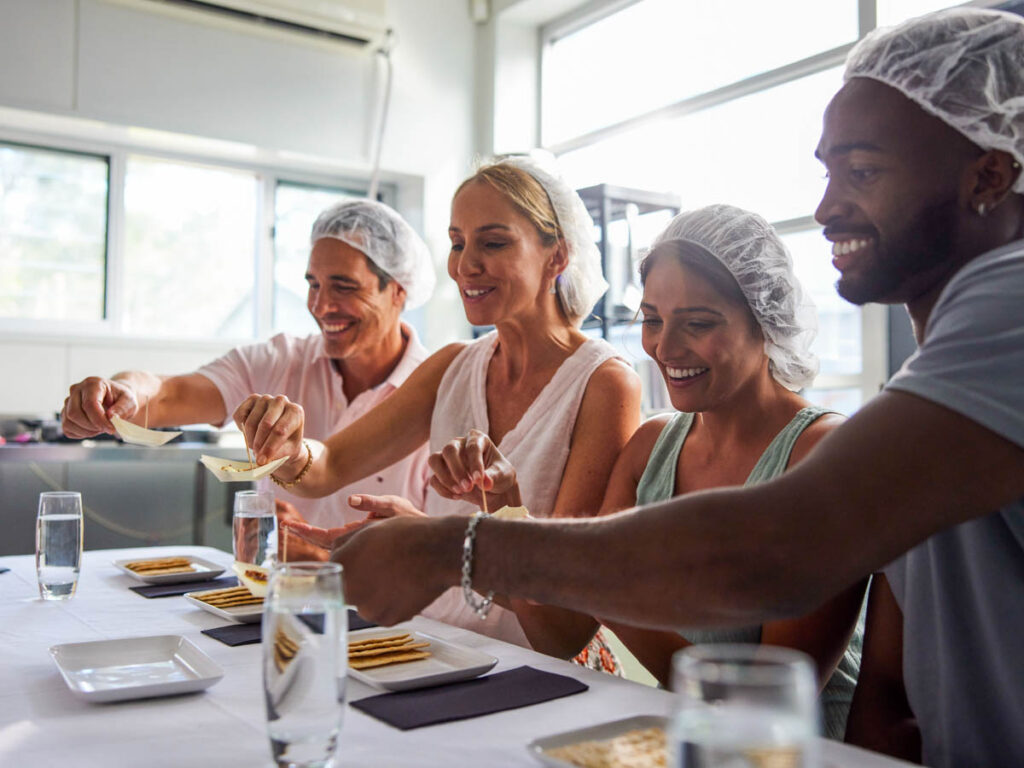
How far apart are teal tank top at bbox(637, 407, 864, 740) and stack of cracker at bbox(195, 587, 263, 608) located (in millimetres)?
708

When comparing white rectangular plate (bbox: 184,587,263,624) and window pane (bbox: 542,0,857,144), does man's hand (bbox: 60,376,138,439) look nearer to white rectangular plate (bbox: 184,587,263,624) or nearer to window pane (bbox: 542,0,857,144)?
white rectangular plate (bbox: 184,587,263,624)

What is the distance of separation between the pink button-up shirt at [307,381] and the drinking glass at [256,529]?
90 centimetres

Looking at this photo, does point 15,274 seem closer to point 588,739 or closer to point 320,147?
point 320,147

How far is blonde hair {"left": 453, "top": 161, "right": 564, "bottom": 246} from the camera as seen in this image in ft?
6.73

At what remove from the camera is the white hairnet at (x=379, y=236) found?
2596 millimetres

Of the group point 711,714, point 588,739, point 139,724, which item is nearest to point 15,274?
point 139,724

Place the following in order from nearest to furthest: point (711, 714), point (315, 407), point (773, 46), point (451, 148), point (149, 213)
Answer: point (711, 714) → point (315, 407) → point (773, 46) → point (149, 213) → point (451, 148)

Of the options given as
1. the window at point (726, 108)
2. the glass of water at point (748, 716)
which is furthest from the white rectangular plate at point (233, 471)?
the window at point (726, 108)

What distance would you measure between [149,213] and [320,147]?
87 cm

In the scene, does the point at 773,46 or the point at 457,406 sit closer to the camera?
A: the point at 457,406

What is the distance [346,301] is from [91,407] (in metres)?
0.71

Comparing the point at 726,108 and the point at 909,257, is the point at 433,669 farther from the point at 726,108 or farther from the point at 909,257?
the point at 726,108

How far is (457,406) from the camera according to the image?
2.19 m

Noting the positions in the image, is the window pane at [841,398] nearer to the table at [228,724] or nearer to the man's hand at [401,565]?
the table at [228,724]
